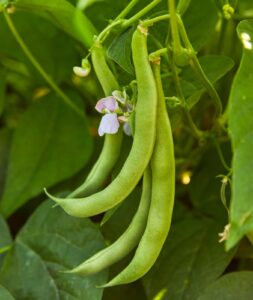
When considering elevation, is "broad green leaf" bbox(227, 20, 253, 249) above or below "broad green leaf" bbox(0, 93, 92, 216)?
above

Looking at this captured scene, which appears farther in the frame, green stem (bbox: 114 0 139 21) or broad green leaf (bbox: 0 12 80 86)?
broad green leaf (bbox: 0 12 80 86)

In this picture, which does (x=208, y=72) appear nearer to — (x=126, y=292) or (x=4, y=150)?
(x=126, y=292)

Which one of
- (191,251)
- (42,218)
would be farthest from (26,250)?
(191,251)

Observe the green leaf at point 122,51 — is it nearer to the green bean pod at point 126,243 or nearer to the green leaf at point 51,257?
the green bean pod at point 126,243

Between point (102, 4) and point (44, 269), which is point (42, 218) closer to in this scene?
point (44, 269)

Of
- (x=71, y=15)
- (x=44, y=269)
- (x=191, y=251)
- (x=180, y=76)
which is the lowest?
(x=191, y=251)

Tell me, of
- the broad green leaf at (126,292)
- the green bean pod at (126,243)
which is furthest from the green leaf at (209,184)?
the green bean pod at (126,243)

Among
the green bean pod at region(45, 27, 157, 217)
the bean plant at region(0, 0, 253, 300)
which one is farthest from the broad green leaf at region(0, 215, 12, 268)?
the green bean pod at region(45, 27, 157, 217)

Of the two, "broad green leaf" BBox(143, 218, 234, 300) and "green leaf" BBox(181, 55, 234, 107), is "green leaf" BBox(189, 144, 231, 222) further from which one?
"green leaf" BBox(181, 55, 234, 107)
